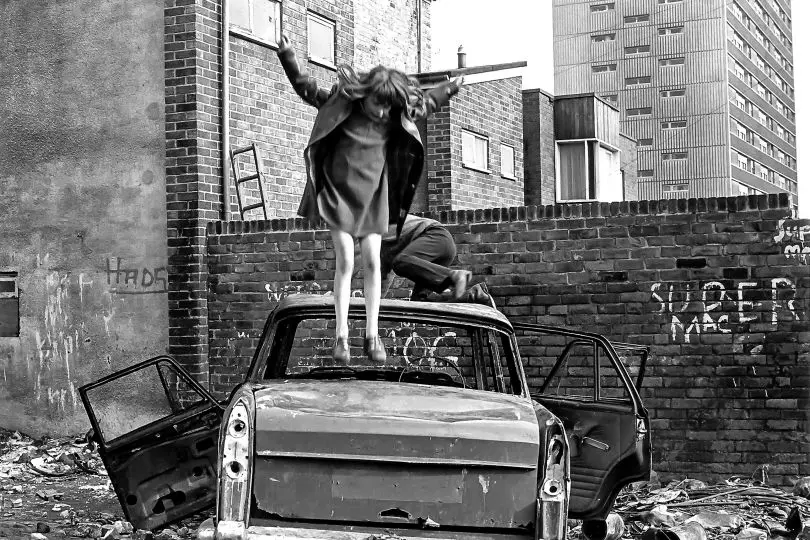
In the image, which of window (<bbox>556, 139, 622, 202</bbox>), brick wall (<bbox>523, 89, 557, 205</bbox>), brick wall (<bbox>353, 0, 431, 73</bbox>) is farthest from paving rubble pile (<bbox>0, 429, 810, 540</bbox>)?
window (<bbox>556, 139, 622, 202</bbox>)

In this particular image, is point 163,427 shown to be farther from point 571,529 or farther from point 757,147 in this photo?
point 757,147

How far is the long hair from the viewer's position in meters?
5.42

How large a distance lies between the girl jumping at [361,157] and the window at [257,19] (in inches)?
290

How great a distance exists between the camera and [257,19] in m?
13.3

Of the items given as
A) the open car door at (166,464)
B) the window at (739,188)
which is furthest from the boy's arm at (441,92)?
the window at (739,188)

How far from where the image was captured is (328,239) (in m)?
10.6

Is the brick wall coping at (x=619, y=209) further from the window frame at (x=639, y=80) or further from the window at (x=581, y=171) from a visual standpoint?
the window frame at (x=639, y=80)

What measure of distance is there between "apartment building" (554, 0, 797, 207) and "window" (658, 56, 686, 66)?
86mm

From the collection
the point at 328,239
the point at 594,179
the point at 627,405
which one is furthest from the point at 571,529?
the point at 594,179

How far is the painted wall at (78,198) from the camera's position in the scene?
11789 millimetres

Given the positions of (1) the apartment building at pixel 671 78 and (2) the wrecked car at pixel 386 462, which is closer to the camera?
(2) the wrecked car at pixel 386 462

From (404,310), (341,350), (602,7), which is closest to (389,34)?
(404,310)

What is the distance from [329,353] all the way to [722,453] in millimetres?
3792

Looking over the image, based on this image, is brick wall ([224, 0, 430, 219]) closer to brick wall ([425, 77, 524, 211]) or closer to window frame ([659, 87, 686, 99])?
brick wall ([425, 77, 524, 211])
